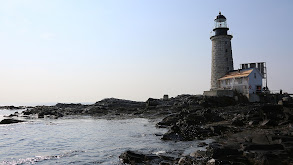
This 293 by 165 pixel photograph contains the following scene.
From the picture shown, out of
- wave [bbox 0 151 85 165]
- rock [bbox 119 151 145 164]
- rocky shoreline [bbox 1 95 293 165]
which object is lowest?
wave [bbox 0 151 85 165]

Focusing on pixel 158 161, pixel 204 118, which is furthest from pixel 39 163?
pixel 204 118

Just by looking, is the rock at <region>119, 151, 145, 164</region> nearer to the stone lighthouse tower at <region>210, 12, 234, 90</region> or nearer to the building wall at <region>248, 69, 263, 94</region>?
the building wall at <region>248, 69, 263, 94</region>

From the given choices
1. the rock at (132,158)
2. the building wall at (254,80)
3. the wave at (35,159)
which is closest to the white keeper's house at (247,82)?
the building wall at (254,80)

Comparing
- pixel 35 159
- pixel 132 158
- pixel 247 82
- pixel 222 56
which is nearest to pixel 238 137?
pixel 132 158

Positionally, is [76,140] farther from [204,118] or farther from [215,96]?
[215,96]

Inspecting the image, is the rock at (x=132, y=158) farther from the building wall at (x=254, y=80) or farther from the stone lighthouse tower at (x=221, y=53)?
the stone lighthouse tower at (x=221, y=53)

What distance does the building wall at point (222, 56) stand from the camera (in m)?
45.5

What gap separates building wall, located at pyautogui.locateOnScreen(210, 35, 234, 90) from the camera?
4553cm

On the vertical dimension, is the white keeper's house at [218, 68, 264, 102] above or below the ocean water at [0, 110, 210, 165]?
above

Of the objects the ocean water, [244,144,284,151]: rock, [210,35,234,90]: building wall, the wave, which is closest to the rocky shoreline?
[244,144,284,151]: rock

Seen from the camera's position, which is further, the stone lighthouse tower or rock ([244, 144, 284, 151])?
the stone lighthouse tower

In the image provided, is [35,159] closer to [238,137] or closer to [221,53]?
[238,137]

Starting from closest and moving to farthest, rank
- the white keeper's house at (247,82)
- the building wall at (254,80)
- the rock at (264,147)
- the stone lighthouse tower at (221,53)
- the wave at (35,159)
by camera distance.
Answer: the rock at (264,147) → the wave at (35,159) → the white keeper's house at (247,82) → the building wall at (254,80) → the stone lighthouse tower at (221,53)

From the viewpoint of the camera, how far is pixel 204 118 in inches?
853
